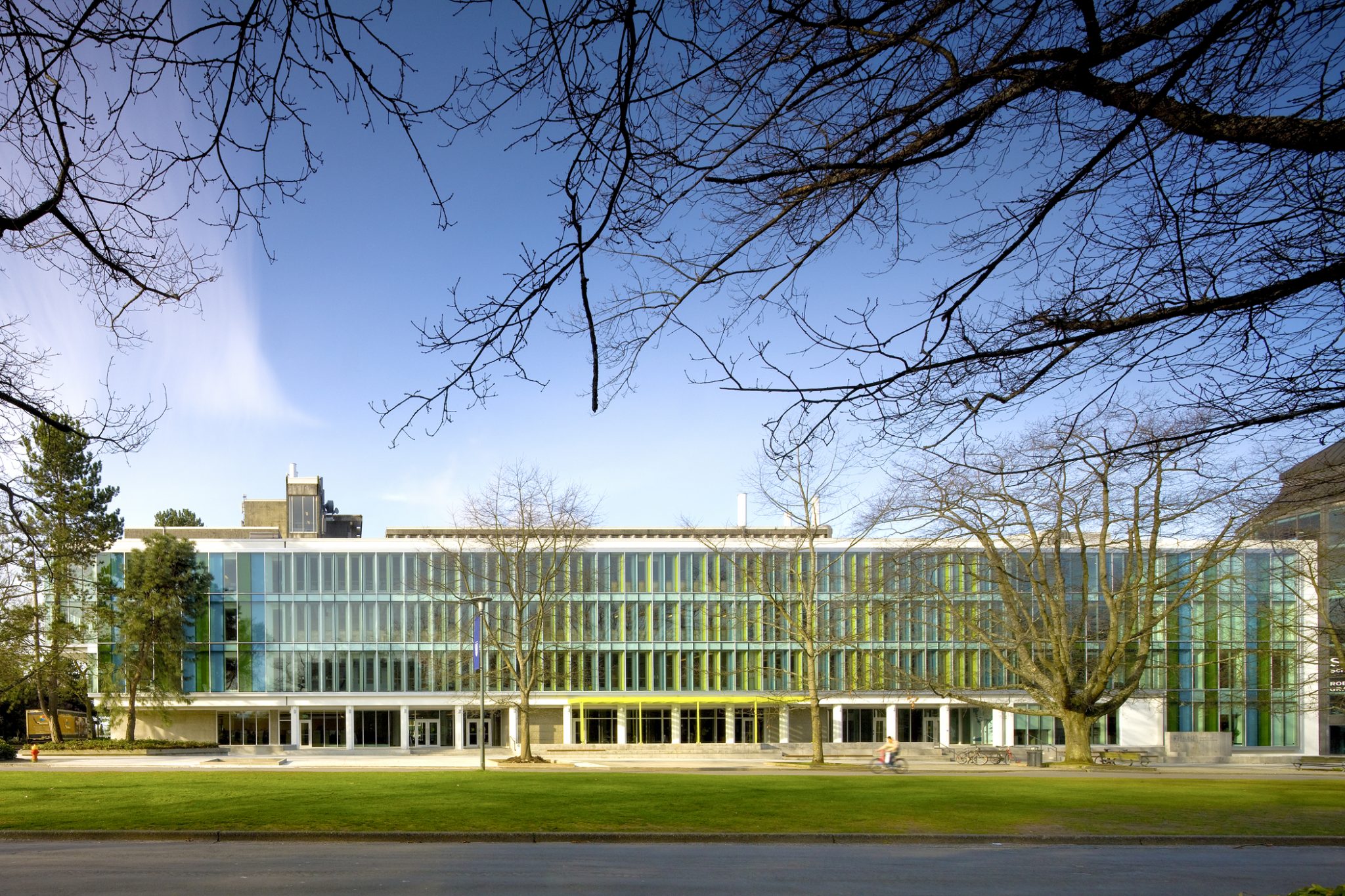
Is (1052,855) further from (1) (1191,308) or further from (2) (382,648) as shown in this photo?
(2) (382,648)

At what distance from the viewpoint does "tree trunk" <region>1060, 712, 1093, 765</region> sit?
41.0 meters

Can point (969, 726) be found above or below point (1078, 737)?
below

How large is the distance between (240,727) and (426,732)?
36.1 feet

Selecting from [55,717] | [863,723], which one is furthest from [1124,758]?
[55,717]

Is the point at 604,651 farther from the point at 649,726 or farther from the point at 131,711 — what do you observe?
the point at 131,711

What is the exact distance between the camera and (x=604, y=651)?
70312 millimetres

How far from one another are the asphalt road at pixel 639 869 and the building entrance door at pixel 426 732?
179 feet

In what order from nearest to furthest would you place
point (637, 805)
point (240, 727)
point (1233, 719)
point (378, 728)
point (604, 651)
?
point (637, 805), point (240, 727), point (1233, 719), point (378, 728), point (604, 651)

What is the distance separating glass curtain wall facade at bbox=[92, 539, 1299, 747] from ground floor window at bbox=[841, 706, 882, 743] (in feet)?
0.38

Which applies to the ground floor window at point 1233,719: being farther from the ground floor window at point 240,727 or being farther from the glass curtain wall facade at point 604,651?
the ground floor window at point 240,727

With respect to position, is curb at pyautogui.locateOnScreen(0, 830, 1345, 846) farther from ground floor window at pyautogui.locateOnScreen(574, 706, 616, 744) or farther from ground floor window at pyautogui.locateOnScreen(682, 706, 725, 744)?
ground floor window at pyautogui.locateOnScreen(574, 706, 616, 744)

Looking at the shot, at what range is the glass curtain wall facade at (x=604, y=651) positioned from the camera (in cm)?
6756

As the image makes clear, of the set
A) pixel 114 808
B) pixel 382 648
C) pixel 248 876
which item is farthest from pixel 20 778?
pixel 382 648

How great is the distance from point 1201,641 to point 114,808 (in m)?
61.6
